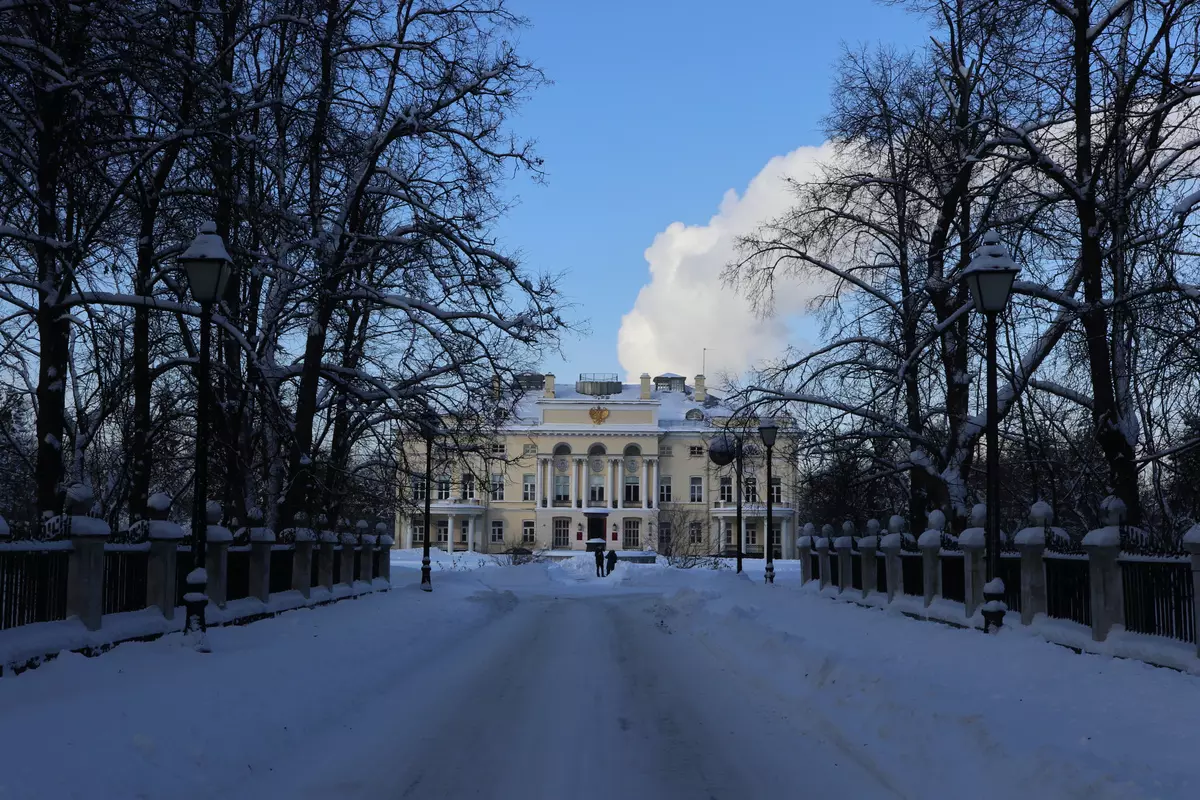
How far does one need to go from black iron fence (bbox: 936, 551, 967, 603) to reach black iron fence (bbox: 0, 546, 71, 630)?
12814 mm

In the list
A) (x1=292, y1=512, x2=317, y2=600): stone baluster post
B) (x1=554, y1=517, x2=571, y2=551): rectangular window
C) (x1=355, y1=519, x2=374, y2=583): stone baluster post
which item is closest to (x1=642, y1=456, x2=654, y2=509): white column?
(x1=554, y1=517, x2=571, y2=551): rectangular window

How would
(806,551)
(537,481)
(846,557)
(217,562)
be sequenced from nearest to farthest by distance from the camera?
(217,562) → (846,557) → (806,551) → (537,481)

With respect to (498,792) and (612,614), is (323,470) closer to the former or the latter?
(612,614)

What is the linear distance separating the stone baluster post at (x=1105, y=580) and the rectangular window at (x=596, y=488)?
92.7m

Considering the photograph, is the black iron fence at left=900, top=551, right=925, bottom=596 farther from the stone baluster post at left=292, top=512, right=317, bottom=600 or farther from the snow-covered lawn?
the stone baluster post at left=292, top=512, right=317, bottom=600

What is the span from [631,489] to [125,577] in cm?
9288

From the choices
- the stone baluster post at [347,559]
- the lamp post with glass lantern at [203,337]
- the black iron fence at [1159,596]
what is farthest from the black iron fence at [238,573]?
the black iron fence at [1159,596]

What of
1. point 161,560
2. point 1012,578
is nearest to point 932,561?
point 1012,578

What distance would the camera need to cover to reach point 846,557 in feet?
88.1

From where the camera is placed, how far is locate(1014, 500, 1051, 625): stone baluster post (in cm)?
1452

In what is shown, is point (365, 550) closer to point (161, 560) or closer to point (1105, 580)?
point (161, 560)

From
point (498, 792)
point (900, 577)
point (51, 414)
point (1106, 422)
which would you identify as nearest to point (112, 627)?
point (51, 414)

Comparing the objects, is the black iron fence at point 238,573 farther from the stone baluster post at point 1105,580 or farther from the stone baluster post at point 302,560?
the stone baluster post at point 1105,580

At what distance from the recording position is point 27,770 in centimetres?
632
